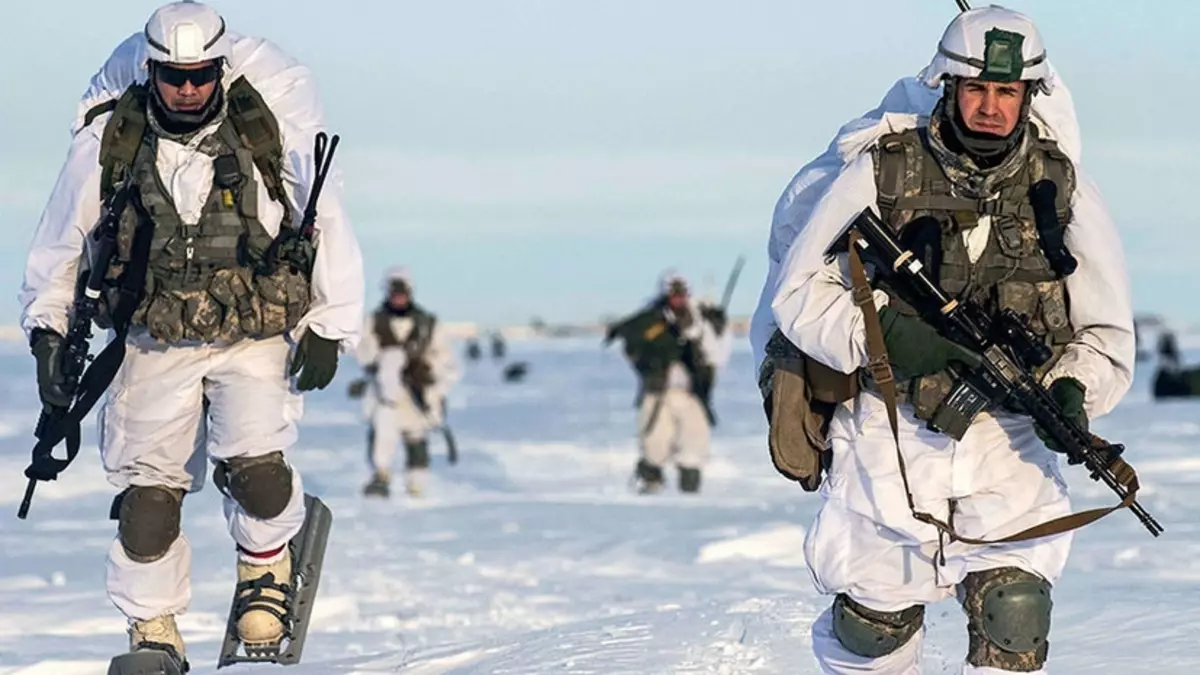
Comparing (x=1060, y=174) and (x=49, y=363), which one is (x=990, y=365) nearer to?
(x=1060, y=174)

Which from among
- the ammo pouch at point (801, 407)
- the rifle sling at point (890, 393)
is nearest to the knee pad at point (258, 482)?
the ammo pouch at point (801, 407)

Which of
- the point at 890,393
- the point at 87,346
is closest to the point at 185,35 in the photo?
the point at 87,346

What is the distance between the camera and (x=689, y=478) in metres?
18.4

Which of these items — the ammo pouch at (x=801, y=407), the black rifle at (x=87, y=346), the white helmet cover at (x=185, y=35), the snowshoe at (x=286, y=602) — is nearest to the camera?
the ammo pouch at (x=801, y=407)

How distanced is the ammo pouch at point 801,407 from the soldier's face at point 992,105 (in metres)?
0.71

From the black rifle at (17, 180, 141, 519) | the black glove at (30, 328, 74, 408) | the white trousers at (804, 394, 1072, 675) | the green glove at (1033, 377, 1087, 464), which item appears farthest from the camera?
the black glove at (30, 328, 74, 408)

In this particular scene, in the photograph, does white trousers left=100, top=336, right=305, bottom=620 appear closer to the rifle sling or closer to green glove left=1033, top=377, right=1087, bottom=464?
the rifle sling

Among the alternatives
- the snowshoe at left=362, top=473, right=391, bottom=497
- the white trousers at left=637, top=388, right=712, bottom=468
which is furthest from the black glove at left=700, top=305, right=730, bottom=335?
the snowshoe at left=362, top=473, right=391, bottom=497

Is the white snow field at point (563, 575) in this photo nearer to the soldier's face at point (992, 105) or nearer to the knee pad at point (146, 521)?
the knee pad at point (146, 521)

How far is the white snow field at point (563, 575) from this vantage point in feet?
21.9

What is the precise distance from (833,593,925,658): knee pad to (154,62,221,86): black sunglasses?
232cm

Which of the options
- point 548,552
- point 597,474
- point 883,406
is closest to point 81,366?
point 883,406

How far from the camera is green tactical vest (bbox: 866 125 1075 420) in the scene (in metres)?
5.14

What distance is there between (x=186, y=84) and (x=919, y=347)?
2277 mm
